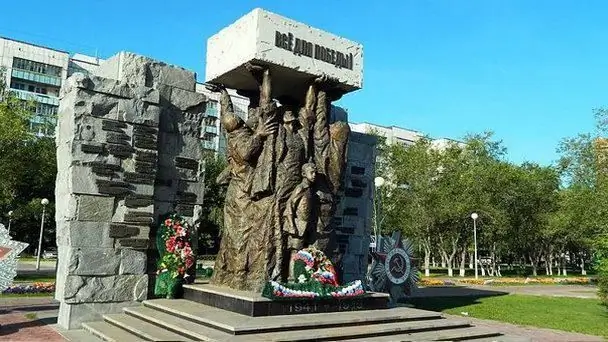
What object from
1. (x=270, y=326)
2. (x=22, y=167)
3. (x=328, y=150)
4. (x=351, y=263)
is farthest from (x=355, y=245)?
(x=22, y=167)

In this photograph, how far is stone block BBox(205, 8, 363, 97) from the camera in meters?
9.01

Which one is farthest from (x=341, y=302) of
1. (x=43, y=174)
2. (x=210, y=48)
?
(x=43, y=174)

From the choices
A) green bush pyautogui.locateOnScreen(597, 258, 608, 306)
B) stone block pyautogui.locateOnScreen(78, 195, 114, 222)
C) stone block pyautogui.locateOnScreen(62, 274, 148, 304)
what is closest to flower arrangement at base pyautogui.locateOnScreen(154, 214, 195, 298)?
stone block pyautogui.locateOnScreen(62, 274, 148, 304)

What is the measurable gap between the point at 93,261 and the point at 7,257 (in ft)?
4.22

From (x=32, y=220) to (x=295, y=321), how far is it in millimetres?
33377

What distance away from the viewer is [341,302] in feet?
27.7

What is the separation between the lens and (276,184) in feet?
30.2

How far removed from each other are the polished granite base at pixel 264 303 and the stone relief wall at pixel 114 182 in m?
1.27

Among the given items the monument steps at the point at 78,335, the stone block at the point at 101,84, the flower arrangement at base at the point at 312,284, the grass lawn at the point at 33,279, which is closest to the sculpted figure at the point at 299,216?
the flower arrangement at base at the point at 312,284

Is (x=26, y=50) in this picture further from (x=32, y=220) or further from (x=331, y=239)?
(x=331, y=239)

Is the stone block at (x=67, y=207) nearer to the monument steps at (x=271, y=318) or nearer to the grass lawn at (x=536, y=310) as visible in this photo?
the monument steps at (x=271, y=318)

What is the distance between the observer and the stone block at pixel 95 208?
8.74 m

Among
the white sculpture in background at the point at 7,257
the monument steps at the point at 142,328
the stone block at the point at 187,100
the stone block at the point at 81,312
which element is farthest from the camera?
the stone block at the point at 187,100

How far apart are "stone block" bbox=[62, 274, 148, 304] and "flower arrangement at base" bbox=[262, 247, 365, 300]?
2.75 m
